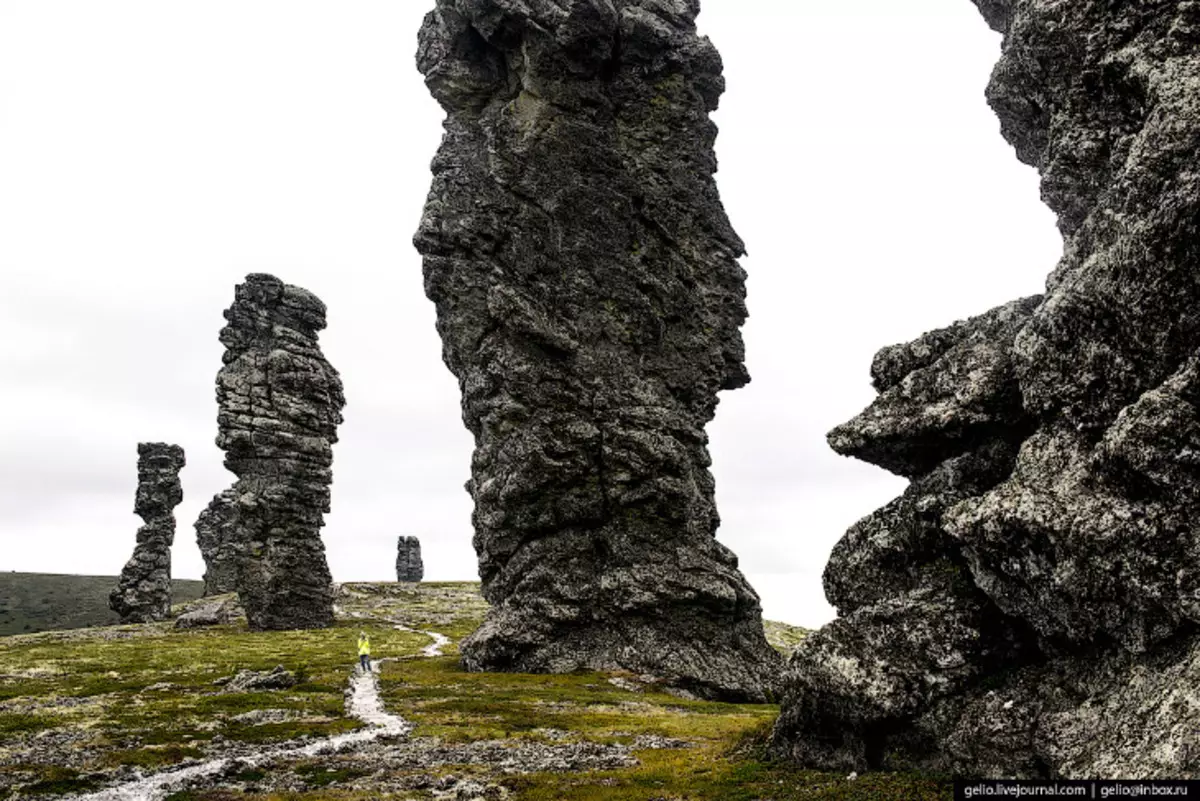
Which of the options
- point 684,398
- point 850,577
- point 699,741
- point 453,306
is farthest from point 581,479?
point 850,577

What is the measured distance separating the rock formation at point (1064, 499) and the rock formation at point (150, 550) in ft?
402

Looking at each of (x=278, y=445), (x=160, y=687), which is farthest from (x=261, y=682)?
(x=278, y=445)

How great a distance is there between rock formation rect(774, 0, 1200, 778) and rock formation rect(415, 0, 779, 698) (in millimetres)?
36161

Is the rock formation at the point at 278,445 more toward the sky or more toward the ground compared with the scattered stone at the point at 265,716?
more toward the sky

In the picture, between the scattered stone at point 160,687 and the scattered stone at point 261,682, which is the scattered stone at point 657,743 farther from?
the scattered stone at point 160,687

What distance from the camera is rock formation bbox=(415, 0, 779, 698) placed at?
6719cm

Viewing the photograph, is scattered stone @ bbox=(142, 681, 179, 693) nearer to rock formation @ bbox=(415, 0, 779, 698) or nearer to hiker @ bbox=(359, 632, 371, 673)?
hiker @ bbox=(359, 632, 371, 673)

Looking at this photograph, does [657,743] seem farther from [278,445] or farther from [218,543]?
[218,543]

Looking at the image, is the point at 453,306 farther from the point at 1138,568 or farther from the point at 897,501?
the point at 1138,568

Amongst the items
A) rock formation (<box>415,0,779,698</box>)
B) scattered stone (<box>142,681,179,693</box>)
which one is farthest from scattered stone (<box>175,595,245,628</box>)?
rock formation (<box>415,0,779,698</box>)

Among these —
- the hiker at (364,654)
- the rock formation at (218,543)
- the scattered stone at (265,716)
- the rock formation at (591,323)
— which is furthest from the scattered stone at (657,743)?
the rock formation at (218,543)

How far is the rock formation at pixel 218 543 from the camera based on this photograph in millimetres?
A: 147000

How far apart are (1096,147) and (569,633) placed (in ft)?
174

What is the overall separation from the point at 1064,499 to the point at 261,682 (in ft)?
184
